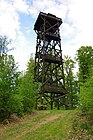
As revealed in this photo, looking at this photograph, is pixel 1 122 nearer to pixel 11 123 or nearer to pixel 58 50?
pixel 11 123

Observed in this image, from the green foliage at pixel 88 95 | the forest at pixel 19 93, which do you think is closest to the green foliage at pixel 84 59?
the forest at pixel 19 93

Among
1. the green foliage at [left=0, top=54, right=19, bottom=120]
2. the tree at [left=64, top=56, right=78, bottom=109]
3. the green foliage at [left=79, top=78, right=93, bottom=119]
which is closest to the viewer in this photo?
the green foliage at [left=79, top=78, right=93, bottom=119]

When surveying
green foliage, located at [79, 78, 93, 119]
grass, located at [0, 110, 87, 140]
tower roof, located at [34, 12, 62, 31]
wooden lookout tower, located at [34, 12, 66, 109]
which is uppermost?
tower roof, located at [34, 12, 62, 31]

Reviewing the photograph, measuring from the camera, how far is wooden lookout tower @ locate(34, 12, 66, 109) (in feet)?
106

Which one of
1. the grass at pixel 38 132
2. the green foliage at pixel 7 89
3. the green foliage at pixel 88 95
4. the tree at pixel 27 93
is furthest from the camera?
the tree at pixel 27 93

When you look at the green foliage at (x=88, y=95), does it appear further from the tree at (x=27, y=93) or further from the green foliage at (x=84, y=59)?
the green foliage at (x=84, y=59)

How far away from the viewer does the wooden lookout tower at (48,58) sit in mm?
32428

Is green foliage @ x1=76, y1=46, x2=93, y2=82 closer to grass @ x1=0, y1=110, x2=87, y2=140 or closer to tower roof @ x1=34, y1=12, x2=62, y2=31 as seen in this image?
tower roof @ x1=34, y1=12, x2=62, y2=31

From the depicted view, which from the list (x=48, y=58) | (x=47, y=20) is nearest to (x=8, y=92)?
(x=48, y=58)

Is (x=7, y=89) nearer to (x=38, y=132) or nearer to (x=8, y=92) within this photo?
(x=8, y=92)

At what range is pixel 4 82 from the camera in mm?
19750

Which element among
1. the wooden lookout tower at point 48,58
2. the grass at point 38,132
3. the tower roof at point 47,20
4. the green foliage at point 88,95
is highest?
the tower roof at point 47,20

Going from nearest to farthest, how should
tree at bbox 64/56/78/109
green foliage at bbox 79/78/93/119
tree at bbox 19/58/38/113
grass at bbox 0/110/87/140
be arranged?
grass at bbox 0/110/87/140
green foliage at bbox 79/78/93/119
tree at bbox 19/58/38/113
tree at bbox 64/56/78/109

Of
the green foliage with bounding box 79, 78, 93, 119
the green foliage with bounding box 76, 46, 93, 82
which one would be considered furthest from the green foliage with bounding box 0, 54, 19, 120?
the green foliage with bounding box 76, 46, 93, 82
